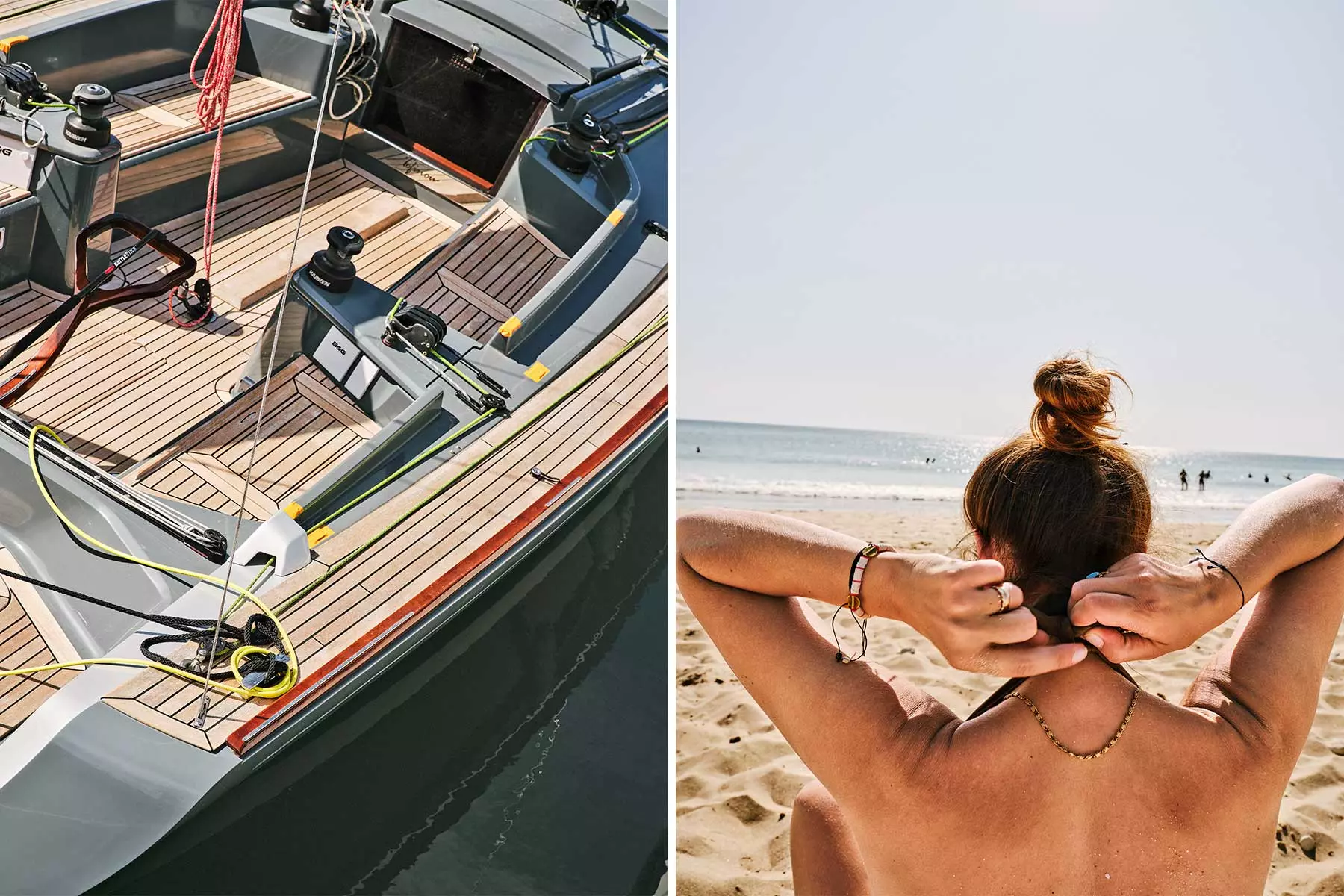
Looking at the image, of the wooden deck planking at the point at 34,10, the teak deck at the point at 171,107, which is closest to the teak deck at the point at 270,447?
the teak deck at the point at 171,107

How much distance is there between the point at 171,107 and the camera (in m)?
3.41

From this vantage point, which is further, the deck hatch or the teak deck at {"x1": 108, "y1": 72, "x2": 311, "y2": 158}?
the deck hatch

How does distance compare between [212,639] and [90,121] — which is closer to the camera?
[212,639]

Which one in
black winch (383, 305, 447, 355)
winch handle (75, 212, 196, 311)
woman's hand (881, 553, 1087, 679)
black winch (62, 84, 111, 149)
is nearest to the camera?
woman's hand (881, 553, 1087, 679)

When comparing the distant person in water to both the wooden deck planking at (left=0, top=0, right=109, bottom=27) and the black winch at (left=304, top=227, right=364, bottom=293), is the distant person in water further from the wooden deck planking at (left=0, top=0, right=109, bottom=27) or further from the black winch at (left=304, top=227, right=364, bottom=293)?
the wooden deck planking at (left=0, top=0, right=109, bottom=27)

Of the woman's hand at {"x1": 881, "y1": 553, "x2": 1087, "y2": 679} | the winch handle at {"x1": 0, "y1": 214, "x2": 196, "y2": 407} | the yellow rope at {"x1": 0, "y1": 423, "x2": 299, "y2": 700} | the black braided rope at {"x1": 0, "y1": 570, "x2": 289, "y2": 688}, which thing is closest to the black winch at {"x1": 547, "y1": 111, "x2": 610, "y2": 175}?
the winch handle at {"x1": 0, "y1": 214, "x2": 196, "y2": 407}

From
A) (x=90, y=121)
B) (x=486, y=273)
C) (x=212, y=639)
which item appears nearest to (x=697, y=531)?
(x=212, y=639)

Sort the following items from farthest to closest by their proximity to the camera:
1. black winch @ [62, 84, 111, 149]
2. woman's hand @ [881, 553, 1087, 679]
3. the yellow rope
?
black winch @ [62, 84, 111, 149] → the yellow rope → woman's hand @ [881, 553, 1087, 679]

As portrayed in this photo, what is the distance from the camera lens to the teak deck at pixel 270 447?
246cm

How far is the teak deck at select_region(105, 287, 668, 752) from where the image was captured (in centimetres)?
189

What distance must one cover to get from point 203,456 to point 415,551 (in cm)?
71

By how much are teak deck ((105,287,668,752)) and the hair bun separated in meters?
1.58

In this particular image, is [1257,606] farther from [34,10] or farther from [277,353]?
[34,10]

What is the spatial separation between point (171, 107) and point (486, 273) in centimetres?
131
